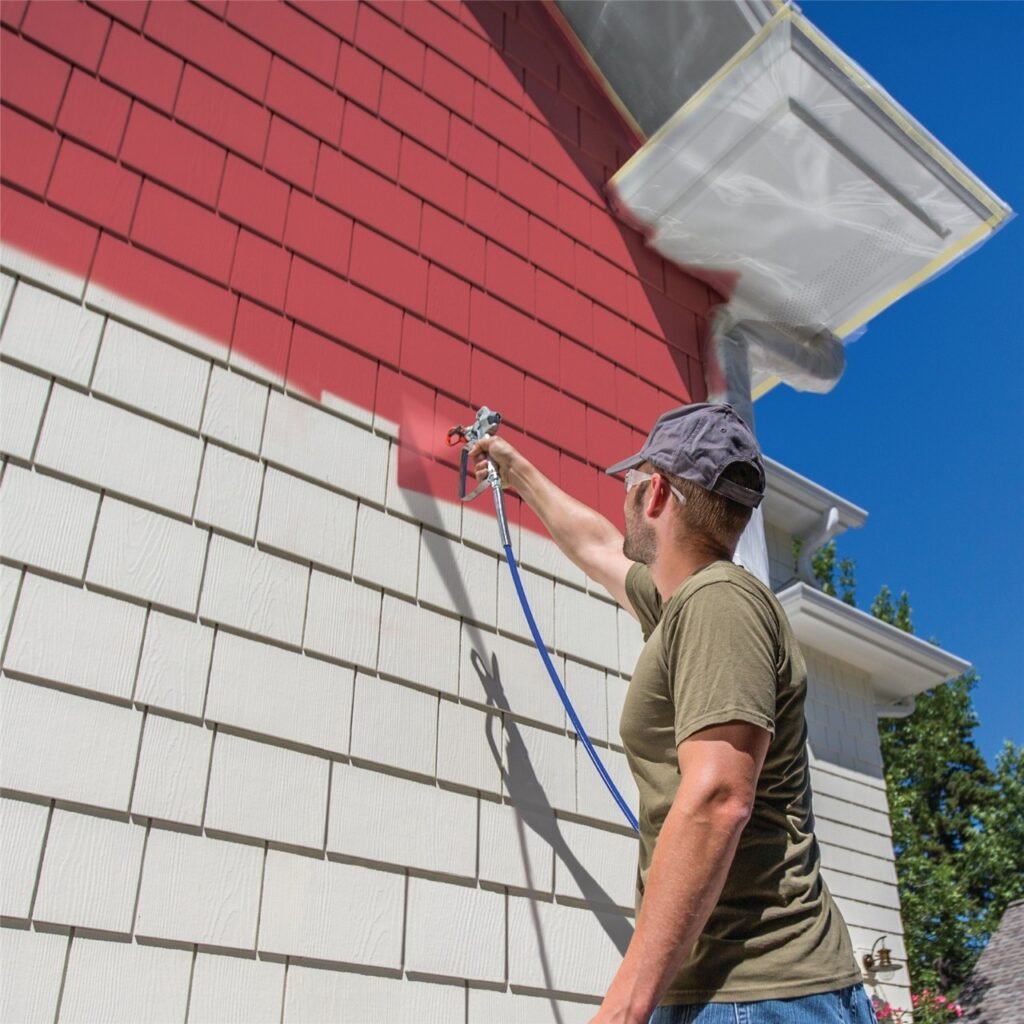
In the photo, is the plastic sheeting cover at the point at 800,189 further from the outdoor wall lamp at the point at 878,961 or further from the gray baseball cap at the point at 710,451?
the outdoor wall lamp at the point at 878,961

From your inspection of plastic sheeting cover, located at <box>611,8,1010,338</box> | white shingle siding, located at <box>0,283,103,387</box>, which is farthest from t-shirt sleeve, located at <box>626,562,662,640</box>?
plastic sheeting cover, located at <box>611,8,1010,338</box>

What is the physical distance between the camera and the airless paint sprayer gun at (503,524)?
8.63 ft

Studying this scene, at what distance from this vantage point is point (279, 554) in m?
2.44

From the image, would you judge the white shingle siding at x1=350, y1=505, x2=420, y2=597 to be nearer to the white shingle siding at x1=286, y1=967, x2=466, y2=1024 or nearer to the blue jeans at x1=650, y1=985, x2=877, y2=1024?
the white shingle siding at x1=286, y1=967, x2=466, y2=1024

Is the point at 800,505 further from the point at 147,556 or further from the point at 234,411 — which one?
the point at 147,556

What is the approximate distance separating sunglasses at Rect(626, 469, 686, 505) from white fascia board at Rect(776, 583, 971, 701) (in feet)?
15.6

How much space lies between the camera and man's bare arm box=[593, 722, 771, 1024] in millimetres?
1307

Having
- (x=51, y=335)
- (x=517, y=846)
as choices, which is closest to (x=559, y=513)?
(x=517, y=846)

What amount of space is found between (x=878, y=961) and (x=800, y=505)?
12.1 feet

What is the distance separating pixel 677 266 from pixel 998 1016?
12.2m

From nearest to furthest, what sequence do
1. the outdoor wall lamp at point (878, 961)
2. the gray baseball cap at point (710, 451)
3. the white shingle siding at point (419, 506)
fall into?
the gray baseball cap at point (710, 451) → the white shingle siding at point (419, 506) → the outdoor wall lamp at point (878, 961)

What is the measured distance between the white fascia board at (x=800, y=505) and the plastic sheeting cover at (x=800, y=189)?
163 inches

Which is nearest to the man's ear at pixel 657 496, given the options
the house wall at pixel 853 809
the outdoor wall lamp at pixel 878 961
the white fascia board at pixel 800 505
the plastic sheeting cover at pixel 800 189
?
the plastic sheeting cover at pixel 800 189

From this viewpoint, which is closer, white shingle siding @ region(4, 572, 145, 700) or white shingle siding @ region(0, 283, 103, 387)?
white shingle siding @ region(4, 572, 145, 700)
